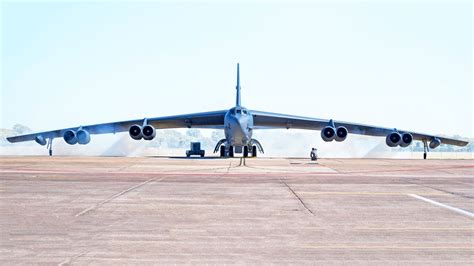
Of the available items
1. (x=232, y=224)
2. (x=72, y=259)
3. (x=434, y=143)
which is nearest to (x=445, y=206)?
(x=232, y=224)

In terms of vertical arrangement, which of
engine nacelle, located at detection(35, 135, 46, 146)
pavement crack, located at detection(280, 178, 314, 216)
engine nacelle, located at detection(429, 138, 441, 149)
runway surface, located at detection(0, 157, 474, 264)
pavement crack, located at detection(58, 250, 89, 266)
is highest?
engine nacelle, located at detection(429, 138, 441, 149)

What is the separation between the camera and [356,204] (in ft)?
39.7

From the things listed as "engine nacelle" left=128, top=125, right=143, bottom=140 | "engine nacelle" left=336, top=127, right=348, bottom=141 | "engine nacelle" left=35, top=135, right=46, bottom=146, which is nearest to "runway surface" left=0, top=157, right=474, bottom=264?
"engine nacelle" left=128, top=125, right=143, bottom=140

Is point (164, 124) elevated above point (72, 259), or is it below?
above

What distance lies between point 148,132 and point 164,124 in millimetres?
6155

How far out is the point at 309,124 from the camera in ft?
153

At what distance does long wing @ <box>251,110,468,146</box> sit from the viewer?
44062mm

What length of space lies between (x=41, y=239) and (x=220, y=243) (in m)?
2.86

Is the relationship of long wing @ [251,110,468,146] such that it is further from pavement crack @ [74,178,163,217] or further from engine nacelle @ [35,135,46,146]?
pavement crack @ [74,178,163,217]

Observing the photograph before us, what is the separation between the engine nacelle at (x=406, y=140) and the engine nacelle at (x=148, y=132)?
831 inches

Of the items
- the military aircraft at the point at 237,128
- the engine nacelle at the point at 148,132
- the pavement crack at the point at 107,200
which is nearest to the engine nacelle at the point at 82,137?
the military aircraft at the point at 237,128

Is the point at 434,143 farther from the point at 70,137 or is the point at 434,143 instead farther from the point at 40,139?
the point at 40,139

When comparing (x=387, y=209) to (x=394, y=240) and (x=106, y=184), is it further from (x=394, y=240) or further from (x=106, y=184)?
(x=106, y=184)

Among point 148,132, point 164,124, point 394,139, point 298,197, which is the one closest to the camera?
point 298,197
